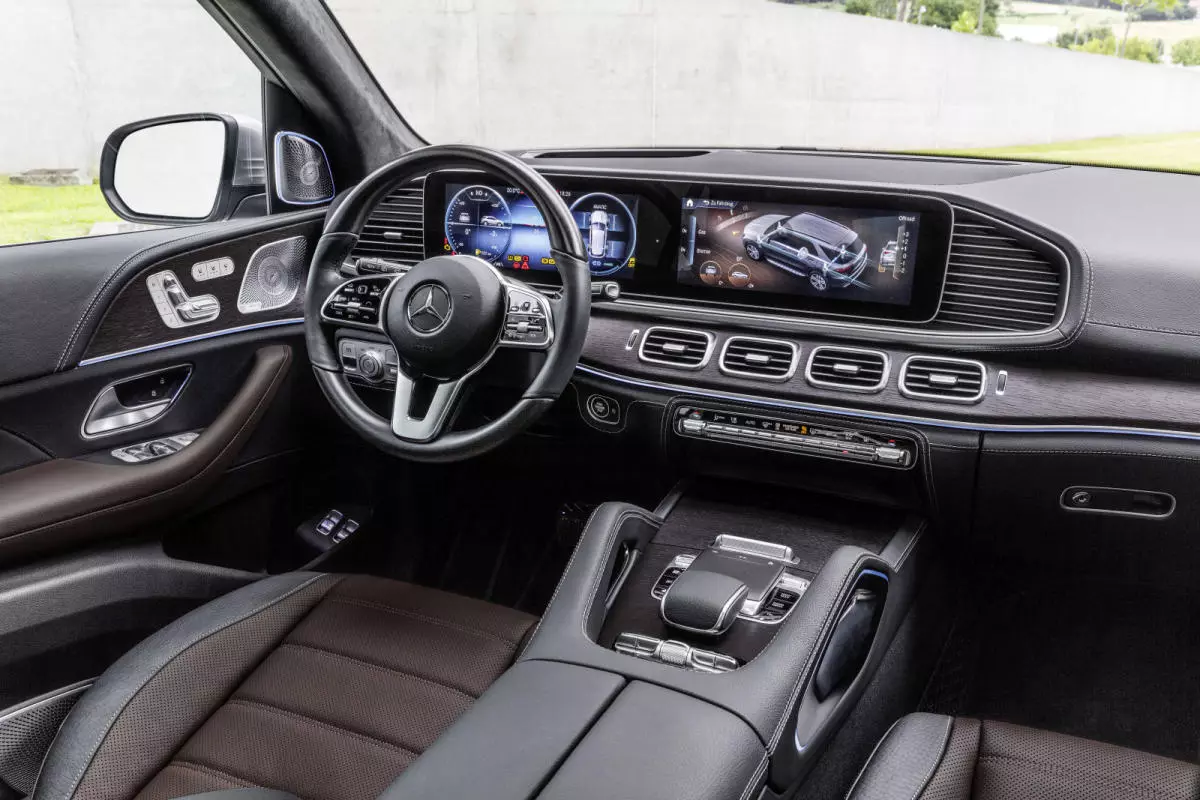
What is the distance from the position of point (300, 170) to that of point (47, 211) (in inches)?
22.6

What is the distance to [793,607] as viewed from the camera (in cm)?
154

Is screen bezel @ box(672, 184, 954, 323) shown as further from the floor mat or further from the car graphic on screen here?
the floor mat

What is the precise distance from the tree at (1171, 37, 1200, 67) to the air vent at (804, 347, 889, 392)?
810 mm

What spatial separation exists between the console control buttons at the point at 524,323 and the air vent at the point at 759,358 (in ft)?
1.39

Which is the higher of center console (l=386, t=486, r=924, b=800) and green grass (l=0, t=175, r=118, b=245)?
green grass (l=0, t=175, r=118, b=245)

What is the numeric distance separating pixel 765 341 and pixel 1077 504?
65 centimetres

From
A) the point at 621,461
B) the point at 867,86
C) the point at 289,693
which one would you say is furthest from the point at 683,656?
the point at 867,86

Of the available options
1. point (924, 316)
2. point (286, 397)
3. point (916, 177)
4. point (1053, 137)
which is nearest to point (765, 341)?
point (924, 316)

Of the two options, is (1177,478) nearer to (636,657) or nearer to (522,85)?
(636,657)

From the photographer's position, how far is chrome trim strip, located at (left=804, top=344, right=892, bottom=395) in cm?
185

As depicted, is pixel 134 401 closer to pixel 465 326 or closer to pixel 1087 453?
pixel 465 326

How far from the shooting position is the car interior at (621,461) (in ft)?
4.62

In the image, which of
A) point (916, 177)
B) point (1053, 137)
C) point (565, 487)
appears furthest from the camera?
point (565, 487)

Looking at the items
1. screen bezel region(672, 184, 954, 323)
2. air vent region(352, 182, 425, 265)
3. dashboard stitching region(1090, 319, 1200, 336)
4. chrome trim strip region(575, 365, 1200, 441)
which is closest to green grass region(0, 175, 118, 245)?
air vent region(352, 182, 425, 265)
